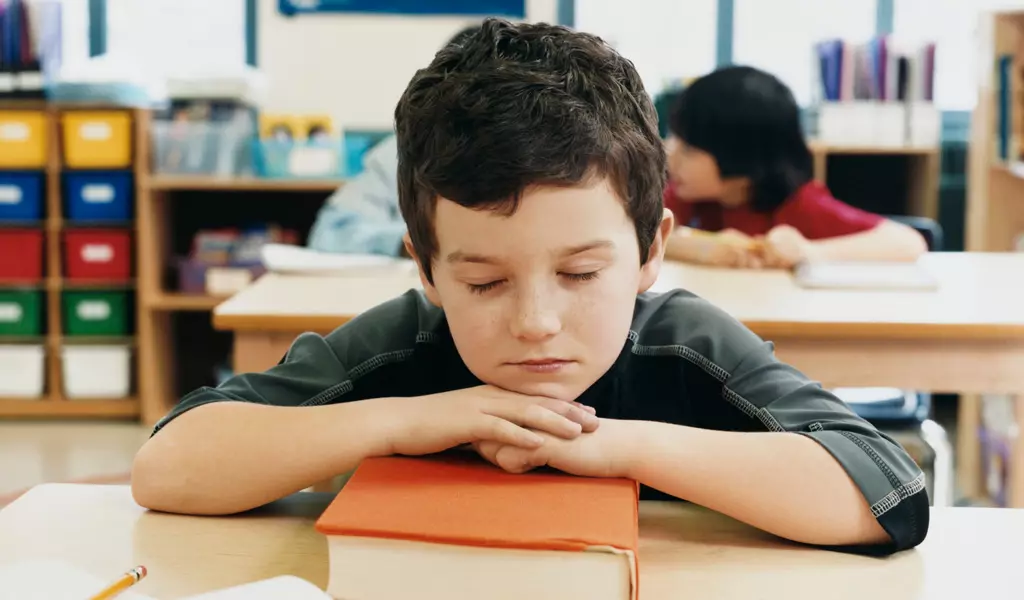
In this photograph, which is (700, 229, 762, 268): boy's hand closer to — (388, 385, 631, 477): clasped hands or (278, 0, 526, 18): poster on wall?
(388, 385, 631, 477): clasped hands

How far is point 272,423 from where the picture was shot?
0.98 m

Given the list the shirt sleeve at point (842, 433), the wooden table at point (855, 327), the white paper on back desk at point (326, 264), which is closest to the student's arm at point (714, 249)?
the wooden table at point (855, 327)

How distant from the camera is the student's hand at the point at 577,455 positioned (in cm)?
88

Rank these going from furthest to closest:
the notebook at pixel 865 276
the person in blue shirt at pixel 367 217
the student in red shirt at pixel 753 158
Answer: the person in blue shirt at pixel 367 217, the student in red shirt at pixel 753 158, the notebook at pixel 865 276

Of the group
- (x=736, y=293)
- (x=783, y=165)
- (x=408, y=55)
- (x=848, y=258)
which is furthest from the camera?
(x=408, y=55)

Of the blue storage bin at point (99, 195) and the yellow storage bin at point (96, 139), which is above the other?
the yellow storage bin at point (96, 139)

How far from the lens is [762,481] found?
3.00ft

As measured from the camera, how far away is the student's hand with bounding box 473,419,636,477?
877 mm

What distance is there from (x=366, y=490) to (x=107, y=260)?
3665 millimetres

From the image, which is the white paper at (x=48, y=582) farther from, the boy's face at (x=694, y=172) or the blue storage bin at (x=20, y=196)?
the blue storage bin at (x=20, y=196)

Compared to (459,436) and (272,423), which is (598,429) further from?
(272,423)

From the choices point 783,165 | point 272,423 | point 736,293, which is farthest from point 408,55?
point 272,423

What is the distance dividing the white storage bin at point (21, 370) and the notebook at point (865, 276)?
2932 millimetres

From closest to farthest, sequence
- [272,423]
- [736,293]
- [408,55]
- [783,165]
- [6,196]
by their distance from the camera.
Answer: [272,423], [736,293], [783,165], [6,196], [408,55]
